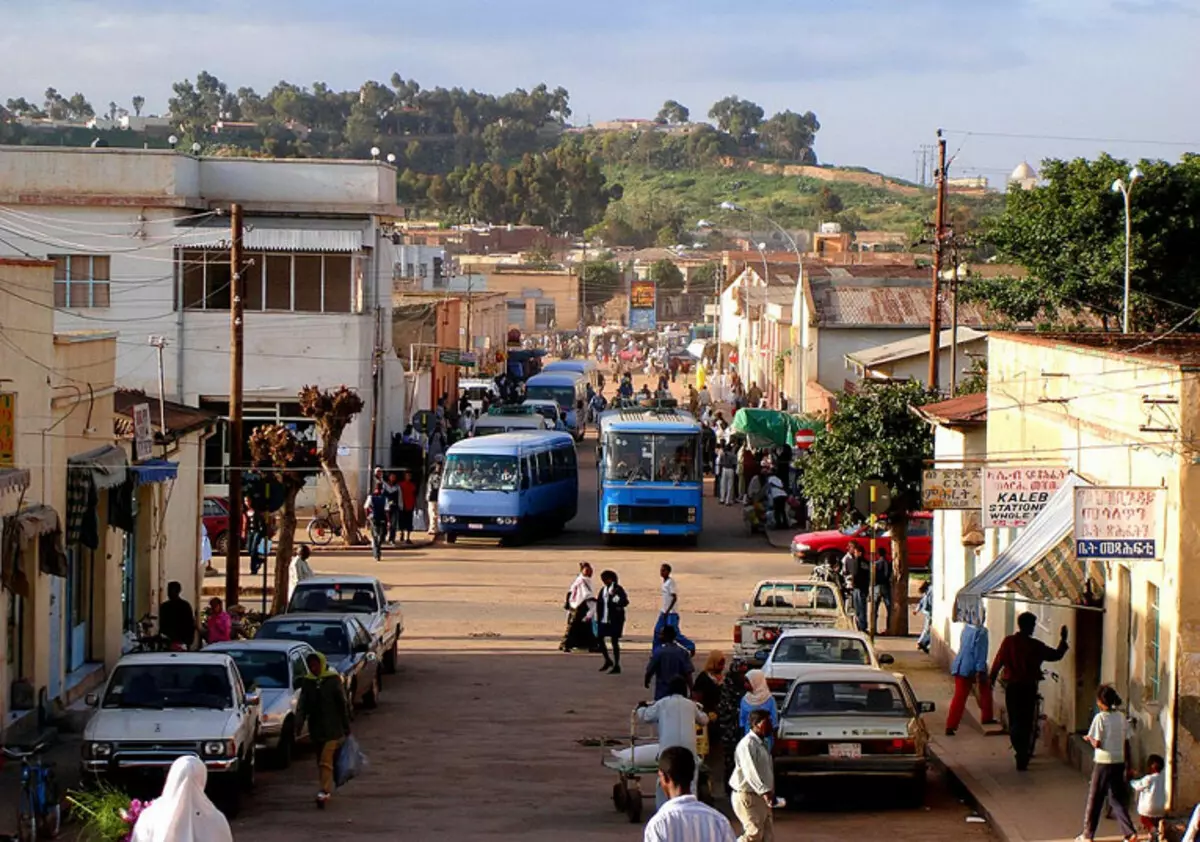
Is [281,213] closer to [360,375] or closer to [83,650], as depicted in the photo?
[360,375]

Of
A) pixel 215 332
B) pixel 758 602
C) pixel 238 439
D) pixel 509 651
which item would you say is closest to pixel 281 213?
pixel 215 332

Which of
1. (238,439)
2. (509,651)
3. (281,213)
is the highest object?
(281,213)

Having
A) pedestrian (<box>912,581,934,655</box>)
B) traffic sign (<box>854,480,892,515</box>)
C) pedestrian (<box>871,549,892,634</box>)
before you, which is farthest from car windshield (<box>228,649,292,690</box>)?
pedestrian (<box>871,549,892,634</box>)

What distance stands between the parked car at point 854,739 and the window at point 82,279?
1251 inches

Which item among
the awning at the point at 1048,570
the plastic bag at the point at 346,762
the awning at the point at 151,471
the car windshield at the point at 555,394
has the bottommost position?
the plastic bag at the point at 346,762

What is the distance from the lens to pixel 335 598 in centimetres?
2623

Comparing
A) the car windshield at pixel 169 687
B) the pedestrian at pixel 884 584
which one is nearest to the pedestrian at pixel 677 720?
the car windshield at pixel 169 687

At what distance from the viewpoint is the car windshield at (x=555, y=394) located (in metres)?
69.8

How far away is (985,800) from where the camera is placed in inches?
691

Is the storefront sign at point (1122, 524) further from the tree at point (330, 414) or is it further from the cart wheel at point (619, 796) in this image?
the tree at point (330, 414)

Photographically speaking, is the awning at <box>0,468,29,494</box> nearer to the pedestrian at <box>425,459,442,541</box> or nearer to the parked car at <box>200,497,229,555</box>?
the parked car at <box>200,497,229,555</box>

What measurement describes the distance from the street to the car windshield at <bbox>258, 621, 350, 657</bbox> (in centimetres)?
95

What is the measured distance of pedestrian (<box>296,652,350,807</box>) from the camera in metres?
17.1

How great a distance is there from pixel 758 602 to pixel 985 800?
29.5 feet
